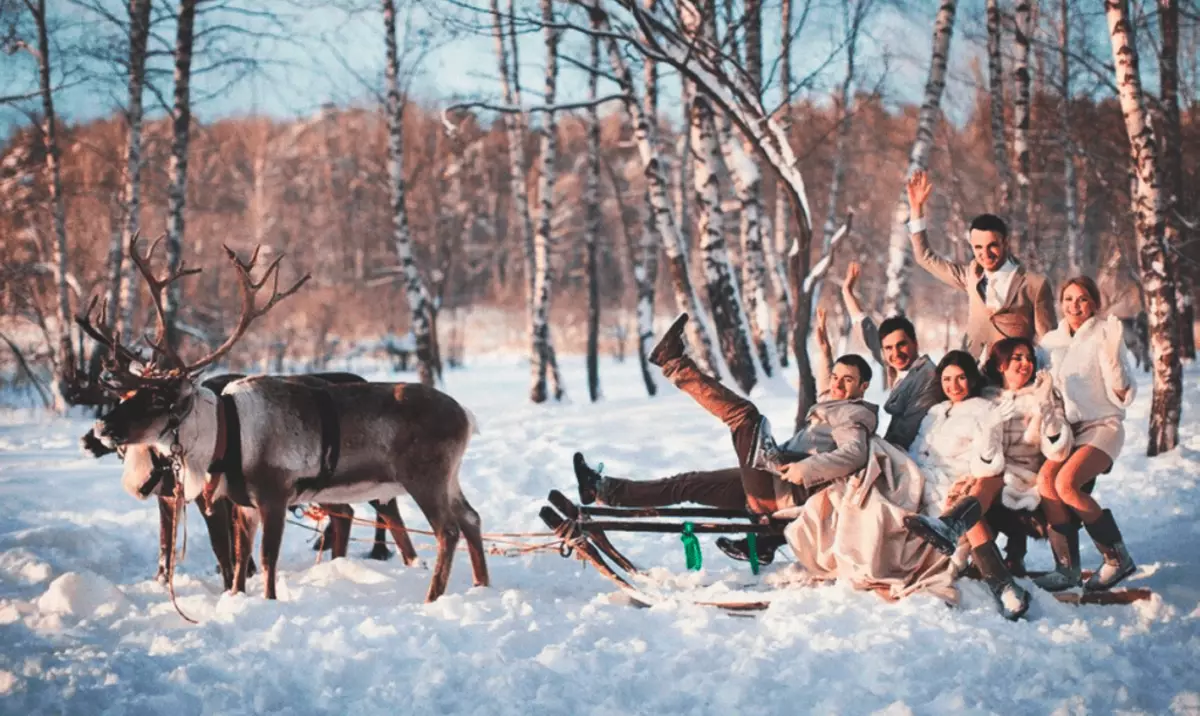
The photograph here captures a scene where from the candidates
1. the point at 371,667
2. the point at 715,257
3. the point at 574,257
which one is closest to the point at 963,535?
the point at 371,667

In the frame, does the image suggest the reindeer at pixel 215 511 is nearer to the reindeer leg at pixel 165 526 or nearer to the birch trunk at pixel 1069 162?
the reindeer leg at pixel 165 526

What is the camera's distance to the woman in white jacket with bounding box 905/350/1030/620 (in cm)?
446

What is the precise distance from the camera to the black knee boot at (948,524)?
13.9 ft

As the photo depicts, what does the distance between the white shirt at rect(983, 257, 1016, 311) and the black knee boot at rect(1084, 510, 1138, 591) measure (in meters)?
1.44

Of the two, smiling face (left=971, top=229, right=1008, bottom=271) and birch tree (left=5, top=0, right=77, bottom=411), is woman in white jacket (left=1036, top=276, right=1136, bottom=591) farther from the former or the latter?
birch tree (left=5, top=0, right=77, bottom=411)

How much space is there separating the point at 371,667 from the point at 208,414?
210cm

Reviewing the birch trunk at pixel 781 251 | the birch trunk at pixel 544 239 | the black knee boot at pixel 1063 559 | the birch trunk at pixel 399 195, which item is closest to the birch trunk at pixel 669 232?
the birch trunk at pixel 781 251

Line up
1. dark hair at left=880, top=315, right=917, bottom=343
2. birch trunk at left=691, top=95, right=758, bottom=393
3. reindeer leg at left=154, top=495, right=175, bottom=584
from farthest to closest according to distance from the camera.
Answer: birch trunk at left=691, top=95, right=758, bottom=393 < reindeer leg at left=154, top=495, right=175, bottom=584 < dark hair at left=880, top=315, right=917, bottom=343

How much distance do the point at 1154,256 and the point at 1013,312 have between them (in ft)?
12.2

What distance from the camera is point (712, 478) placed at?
5.50 metres

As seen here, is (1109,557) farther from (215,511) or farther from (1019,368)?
(215,511)

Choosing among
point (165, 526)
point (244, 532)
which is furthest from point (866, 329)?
point (165, 526)

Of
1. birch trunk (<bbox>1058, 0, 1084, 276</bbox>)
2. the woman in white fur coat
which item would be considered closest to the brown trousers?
the woman in white fur coat

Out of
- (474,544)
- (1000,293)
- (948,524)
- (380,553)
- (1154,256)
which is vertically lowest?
(380,553)
